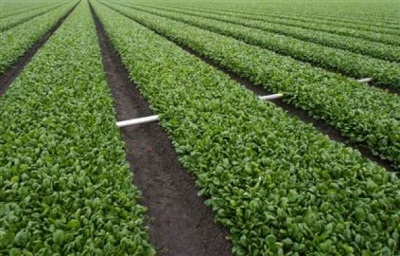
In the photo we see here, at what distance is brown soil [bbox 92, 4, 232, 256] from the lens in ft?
16.5

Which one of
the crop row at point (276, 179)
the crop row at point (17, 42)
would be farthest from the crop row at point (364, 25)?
the crop row at point (17, 42)

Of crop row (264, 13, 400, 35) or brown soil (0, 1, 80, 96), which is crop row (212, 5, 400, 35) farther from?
brown soil (0, 1, 80, 96)

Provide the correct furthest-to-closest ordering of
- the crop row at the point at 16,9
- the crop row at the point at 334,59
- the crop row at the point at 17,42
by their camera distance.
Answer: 1. the crop row at the point at 16,9
2. the crop row at the point at 17,42
3. the crop row at the point at 334,59

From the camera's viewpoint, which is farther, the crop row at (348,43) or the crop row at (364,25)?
the crop row at (364,25)

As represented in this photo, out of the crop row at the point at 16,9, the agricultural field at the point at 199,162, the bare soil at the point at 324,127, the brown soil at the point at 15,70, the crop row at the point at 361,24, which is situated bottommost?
the crop row at the point at 16,9

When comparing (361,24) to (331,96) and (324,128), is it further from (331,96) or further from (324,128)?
(324,128)

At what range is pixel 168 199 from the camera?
237 inches

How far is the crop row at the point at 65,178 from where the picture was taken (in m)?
4.16

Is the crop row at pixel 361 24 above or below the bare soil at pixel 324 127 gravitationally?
below

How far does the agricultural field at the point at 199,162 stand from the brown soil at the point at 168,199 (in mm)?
22

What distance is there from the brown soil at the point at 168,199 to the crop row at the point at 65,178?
0.51 m

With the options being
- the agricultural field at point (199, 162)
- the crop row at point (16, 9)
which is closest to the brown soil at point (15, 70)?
the agricultural field at point (199, 162)

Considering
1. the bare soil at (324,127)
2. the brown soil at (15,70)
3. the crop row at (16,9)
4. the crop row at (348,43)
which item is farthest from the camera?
the crop row at (16,9)

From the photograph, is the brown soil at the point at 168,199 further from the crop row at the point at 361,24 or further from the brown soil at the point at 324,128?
the crop row at the point at 361,24
